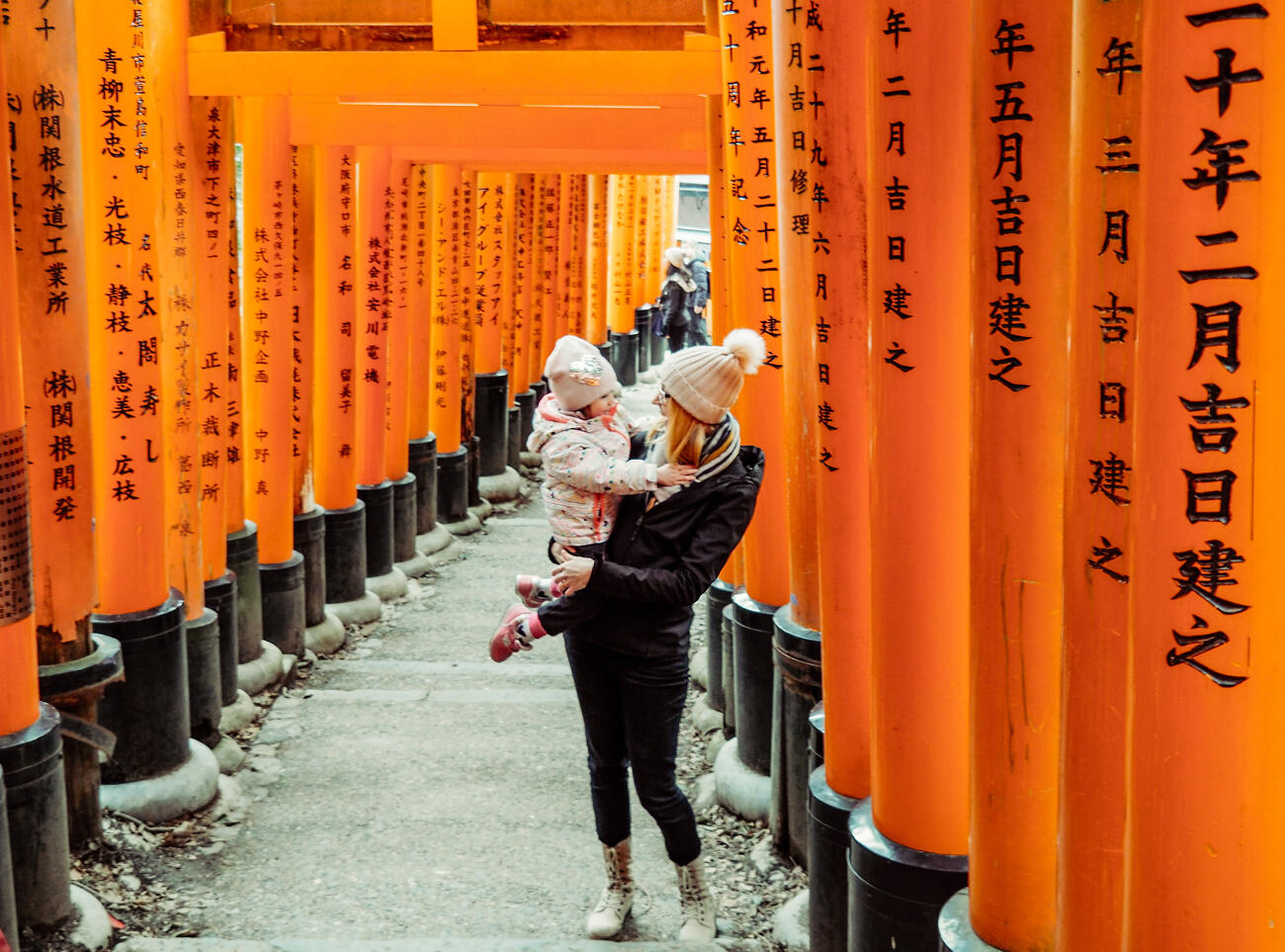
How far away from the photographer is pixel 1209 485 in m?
1.91

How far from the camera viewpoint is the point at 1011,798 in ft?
8.74

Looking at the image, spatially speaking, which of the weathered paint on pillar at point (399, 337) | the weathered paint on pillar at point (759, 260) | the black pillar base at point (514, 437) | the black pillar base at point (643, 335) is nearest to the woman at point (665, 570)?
the weathered paint on pillar at point (759, 260)

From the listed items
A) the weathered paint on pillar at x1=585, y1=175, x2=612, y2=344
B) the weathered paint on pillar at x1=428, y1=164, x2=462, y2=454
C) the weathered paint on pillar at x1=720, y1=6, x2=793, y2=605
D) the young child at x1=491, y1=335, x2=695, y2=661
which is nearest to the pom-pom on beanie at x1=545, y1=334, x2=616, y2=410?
the young child at x1=491, y1=335, x2=695, y2=661

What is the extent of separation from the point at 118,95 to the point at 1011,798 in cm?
408

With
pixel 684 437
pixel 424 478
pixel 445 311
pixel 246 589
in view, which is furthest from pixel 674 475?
Answer: pixel 445 311

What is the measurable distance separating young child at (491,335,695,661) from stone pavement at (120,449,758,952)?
93 centimetres

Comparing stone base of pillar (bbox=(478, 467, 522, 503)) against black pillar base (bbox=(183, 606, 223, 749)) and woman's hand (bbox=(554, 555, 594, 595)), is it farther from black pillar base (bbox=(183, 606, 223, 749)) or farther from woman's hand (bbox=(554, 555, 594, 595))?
woman's hand (bbox=(554, 555, 594, 595))

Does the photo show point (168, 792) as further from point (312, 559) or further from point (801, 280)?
point (801, 280)

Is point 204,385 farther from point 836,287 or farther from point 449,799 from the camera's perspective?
point 836,287

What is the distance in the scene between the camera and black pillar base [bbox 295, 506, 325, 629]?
25.3 feet

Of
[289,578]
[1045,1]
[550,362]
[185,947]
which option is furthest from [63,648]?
[1045,1]

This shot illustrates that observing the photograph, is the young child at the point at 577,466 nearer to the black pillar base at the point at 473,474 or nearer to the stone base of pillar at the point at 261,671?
the stone base of pillar at the point at 261,671

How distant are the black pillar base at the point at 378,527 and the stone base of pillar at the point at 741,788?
4.12m

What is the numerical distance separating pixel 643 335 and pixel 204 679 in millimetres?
17667
